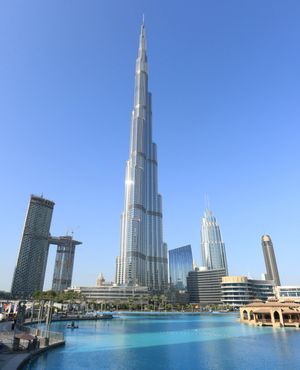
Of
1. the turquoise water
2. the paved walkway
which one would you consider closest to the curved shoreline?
the paved walkway

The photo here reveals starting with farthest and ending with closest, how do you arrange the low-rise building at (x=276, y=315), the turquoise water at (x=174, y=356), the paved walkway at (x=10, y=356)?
1. the low-rise building at (x=276, y=315)
2. the turquoise water at (x=174, y=356)
3. the paved walkway at (x=10, y=356)

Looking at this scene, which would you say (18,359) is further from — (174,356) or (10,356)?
(174,356)

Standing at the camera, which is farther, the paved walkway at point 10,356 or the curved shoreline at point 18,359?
the paved walkway at point 10,356

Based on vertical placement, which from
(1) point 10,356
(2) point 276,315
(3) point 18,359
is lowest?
(3) point 18,359

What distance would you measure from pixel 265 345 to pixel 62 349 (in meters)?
37.3

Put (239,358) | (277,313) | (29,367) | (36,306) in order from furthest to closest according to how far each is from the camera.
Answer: (36,306), (277,313), (239,358), (29,367)

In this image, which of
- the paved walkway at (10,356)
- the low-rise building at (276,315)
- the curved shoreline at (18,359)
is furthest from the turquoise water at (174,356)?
the low-rise building at (276,315)

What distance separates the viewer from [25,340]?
41375mm

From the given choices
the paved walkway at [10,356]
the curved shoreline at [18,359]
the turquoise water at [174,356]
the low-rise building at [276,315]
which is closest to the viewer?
the curved shoreline at [18,359]

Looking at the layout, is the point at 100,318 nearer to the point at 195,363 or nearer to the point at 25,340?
the point at 25,340

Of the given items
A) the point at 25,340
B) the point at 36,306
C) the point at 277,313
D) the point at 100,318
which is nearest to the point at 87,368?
the point at 25,340

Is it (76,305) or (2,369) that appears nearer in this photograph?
(2,369)

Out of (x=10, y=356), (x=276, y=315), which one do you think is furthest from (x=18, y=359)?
(x=276, y=315)

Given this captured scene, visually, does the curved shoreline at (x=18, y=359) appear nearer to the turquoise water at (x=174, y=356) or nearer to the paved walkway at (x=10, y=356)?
the paved walkway at (x=10, y=356)
